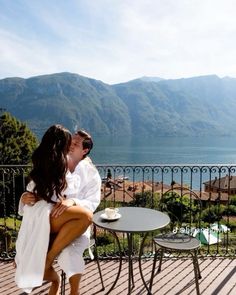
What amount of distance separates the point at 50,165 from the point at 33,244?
62cm

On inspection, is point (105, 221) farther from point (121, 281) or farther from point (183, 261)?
point (183, 261)

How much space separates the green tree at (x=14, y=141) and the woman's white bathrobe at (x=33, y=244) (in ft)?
83.7

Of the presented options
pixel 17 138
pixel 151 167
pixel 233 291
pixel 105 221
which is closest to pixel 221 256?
pixel 233 291

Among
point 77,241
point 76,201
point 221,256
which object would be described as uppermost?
point 76,201

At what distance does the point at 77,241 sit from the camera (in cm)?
277

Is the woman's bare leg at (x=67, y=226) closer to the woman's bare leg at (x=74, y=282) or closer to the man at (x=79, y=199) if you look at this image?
the man at (x=79, y=199)

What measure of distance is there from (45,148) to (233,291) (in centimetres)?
250

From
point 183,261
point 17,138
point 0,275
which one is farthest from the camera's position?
point 17,138

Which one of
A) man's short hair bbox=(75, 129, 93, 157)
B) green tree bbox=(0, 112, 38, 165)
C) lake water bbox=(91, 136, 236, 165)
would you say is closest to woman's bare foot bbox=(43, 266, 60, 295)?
man's short hair bbox=(75, 129, 93, 157)

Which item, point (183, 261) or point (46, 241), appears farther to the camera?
point (183, 261)

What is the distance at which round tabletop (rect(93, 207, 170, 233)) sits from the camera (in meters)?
2.97

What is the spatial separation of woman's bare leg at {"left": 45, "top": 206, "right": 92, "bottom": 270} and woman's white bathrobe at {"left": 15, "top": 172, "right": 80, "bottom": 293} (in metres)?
0.07

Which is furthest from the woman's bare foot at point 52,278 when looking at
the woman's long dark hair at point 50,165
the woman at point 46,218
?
the woman's long dark hair at point 50,165

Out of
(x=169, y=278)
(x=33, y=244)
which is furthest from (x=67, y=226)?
(x=169, y=278)
